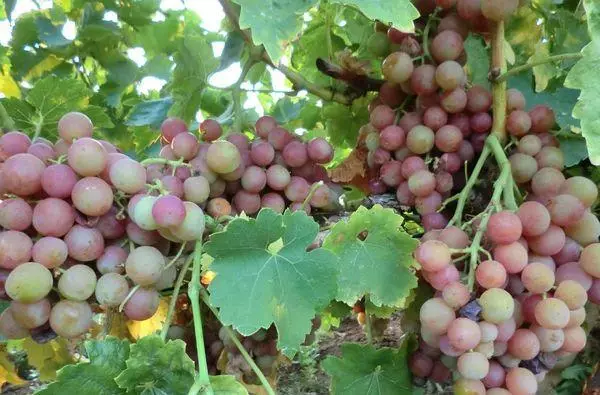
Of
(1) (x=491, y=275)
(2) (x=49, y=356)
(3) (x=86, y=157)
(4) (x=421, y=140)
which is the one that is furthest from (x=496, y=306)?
(2) (x=49, y=356)

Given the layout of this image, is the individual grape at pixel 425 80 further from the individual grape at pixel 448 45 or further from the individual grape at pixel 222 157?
the individual grape at pixel 222 157

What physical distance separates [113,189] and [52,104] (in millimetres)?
377

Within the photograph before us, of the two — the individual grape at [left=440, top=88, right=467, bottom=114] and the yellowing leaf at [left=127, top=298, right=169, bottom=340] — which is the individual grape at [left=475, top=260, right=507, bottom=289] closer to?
the individual grape at [left=440, top=88, right=467, bottom=114]

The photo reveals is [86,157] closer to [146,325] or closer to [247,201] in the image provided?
[247,201]

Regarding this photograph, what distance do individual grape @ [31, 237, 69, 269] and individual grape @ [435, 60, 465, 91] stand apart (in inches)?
27.9

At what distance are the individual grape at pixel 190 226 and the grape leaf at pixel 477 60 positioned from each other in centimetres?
72

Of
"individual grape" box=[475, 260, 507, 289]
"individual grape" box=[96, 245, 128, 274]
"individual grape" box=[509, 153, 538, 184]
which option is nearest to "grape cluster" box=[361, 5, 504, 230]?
"individual grape" box=[509, 153, 538, 184]

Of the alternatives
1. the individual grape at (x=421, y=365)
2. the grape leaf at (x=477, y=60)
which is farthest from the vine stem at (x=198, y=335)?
the grape leaf at (x=477, y=60)

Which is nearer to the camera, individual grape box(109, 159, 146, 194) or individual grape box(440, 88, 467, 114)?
individual grape box(109, 159, 146, 194)

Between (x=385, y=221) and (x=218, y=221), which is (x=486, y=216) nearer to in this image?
(x=385, y=221)

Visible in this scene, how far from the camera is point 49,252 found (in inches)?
33.4

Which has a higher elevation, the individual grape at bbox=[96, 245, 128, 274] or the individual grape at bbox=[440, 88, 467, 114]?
the individual grape at bbox=[96, 245, 128, 274]

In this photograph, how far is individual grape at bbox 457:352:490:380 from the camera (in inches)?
37.0

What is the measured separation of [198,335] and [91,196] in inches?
9.1
